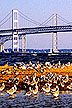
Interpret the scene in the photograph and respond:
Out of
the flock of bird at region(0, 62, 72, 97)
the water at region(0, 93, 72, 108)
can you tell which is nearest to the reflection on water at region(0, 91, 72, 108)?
the water at region(0, 93, 72, 108)

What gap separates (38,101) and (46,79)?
909 centimetres

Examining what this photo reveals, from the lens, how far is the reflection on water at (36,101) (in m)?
25.8

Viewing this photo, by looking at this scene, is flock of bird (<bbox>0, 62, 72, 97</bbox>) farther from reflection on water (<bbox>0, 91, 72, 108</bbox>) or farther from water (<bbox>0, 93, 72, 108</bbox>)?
water (<bbox>0, 93, 72, 108</bbox>)

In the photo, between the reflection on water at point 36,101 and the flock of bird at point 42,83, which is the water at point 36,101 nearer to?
the reflection on water at point 36,101

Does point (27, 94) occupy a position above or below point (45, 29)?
below

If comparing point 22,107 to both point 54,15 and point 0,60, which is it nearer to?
point 0,60

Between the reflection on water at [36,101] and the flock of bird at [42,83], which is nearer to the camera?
the reflection on water at [36,101]

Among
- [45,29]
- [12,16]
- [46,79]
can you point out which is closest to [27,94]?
[46,79]

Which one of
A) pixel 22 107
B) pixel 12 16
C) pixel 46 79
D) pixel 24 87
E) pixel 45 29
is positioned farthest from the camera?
pixel 12 16

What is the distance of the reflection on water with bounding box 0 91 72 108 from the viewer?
84.7 feet

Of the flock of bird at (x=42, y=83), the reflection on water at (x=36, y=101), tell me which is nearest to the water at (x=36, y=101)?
the reflection on water at (x=36, y=101)

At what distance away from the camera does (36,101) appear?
2716 cm

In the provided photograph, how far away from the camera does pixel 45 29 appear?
101688 millimetres

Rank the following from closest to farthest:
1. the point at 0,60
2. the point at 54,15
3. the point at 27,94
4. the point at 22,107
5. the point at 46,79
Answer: the point at 22,107 → the point at 27,94 → the point at 46,79 → the point at 0,60 → the point at 54,15
